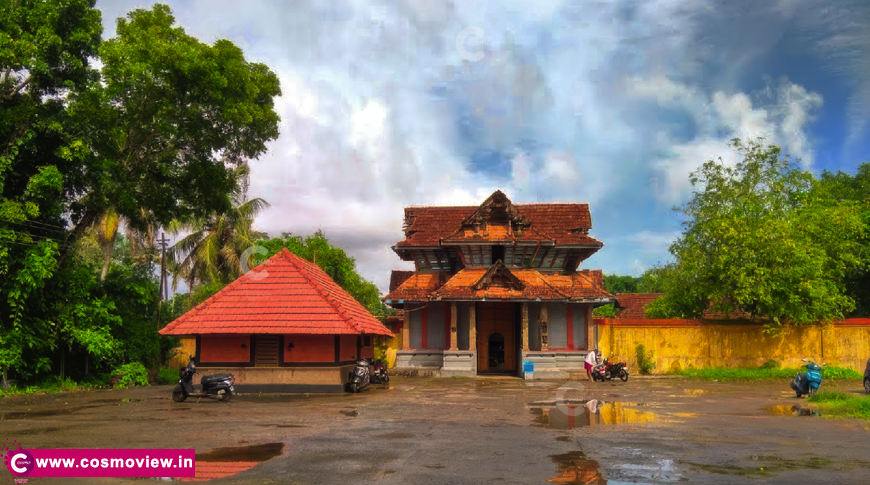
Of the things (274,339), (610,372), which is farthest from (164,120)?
(610,372)

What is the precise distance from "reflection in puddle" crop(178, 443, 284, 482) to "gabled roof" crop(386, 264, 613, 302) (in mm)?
15482

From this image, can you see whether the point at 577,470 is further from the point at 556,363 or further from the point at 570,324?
the point at 570,324

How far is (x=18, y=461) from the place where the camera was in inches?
314

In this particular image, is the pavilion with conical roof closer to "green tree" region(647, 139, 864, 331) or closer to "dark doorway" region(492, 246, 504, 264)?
"dark doorway" region(492, 246, 504, 264)

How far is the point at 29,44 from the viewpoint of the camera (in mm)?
16250

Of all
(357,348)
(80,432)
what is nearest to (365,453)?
(80,432)

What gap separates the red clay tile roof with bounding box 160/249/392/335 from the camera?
1748 centimetres

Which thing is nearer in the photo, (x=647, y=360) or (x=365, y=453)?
(x=365, y=453)

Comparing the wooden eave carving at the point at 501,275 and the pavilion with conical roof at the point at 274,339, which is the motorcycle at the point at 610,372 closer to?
the wooden eave carving at the point at 501,275

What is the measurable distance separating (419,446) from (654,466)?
3.44 metres

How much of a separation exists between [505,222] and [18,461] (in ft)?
68.7

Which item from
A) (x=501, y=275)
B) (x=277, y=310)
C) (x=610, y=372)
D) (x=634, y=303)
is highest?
(x=501, y=275)

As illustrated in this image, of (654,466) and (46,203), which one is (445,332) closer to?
(46,203)

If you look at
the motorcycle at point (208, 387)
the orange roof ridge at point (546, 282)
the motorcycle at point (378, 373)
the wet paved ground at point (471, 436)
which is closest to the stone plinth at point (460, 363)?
the motorcycle at point (378, 373)
